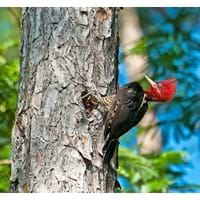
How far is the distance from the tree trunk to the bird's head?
15cm

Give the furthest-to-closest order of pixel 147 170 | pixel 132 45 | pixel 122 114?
pixel 132 45
pixel 147 170
pixel 122 114

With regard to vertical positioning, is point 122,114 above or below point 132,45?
below

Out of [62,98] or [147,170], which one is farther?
[147,170]

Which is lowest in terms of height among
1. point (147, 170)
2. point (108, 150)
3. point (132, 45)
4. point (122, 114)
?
point (147, 170)

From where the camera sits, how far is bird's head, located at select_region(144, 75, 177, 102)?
2764mm

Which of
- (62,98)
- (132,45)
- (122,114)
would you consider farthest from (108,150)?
(132,45)

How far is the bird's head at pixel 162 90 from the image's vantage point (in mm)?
2764

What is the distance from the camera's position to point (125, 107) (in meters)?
2.70

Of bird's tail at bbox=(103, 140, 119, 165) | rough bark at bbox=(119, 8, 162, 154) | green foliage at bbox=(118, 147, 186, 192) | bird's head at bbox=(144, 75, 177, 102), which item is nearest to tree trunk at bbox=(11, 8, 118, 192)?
bird's tail at bbox=(103, 140, 119, 165)

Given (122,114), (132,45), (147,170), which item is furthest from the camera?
(132,45)

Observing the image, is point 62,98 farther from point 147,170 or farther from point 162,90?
point 147,170

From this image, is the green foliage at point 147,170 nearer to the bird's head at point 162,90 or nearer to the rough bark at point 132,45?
the bird's head at point 162,90

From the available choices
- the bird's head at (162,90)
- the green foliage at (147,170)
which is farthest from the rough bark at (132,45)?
the bird's head at (162,90)

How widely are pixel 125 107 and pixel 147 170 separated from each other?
1318mm
